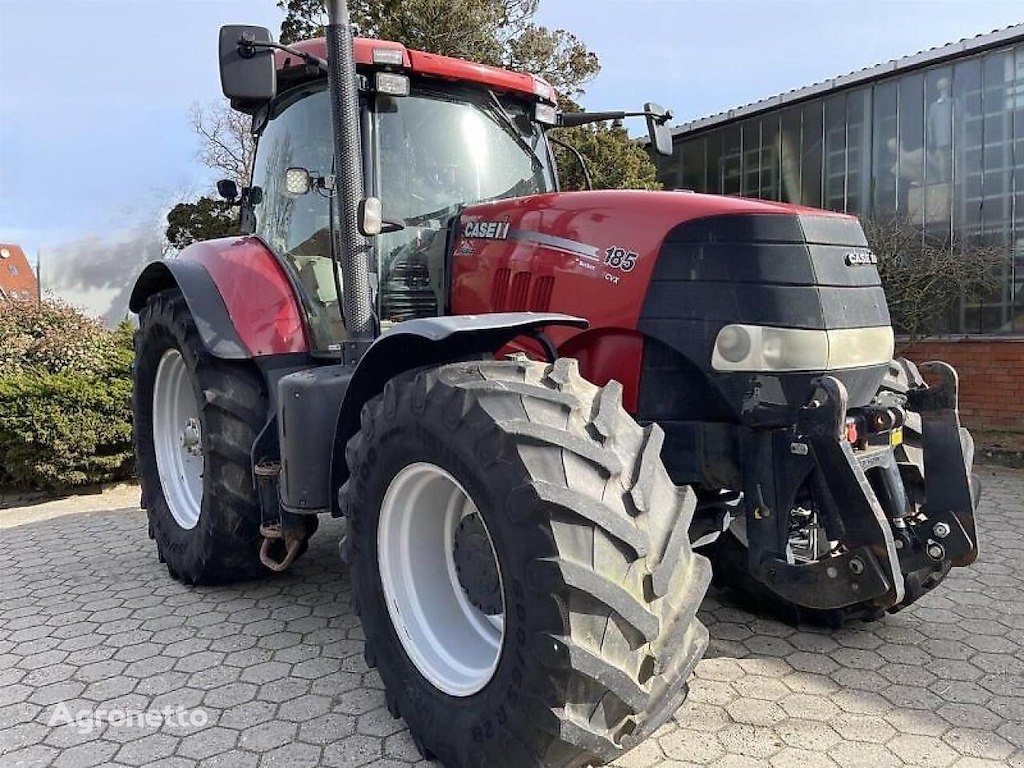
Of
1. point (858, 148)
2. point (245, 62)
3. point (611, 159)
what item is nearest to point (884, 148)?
point (858, 148)

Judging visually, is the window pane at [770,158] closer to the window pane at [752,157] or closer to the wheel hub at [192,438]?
the window pane at [752,157]

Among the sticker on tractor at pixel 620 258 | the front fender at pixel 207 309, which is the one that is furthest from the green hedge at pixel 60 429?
the sticker on tractor at pixel 620 258

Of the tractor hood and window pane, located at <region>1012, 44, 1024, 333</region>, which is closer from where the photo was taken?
the tractor hood

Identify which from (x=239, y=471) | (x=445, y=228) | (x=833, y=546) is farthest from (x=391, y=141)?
(x=833, y=546)

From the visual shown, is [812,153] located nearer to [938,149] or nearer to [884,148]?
[884,148]

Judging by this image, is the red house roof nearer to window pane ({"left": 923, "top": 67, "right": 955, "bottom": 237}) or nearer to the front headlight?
window pane ({"left": 923, "top": 67, "right": 955, "bottom": 237})

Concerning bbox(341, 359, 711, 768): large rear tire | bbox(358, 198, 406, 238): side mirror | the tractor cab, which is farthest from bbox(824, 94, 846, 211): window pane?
bbox(341, 359, 711, 768): large rear tire

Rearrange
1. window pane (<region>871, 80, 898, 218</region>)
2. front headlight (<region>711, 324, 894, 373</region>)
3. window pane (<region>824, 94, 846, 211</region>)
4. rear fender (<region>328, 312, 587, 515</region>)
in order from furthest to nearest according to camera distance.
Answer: window pane (<region>824, 94, 846, 211</region>) → window pane (<region>871, 80, 898, 218</region>) → front headlight (<region>711, 324, 894, 373</region>) → rear fender (<region>328, 312, 587, 515</region>)

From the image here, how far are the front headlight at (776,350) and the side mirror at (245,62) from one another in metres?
1.71

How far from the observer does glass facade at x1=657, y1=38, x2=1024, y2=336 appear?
7.51m

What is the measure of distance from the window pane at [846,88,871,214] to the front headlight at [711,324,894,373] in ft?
23.1

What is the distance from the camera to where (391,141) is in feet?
10.8

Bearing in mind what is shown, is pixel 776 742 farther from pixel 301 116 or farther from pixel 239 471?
pixel 301 116

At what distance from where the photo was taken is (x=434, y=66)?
10.9 feet
